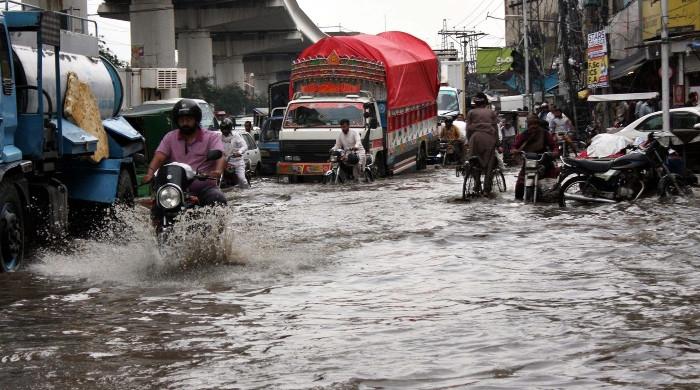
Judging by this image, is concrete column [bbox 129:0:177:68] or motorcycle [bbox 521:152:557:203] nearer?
motorcycle [bbox 521:152:557:203]

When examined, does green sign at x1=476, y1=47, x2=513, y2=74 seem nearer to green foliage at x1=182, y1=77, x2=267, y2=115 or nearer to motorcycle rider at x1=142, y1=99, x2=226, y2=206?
green foliage at x1=182, y1=77, x2=267, y2=115

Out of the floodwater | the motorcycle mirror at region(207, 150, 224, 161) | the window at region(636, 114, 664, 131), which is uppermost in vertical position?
the window at region(636, 114, 664, 131)

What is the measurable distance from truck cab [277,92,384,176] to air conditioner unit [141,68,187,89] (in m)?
23.8

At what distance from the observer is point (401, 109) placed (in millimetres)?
29156

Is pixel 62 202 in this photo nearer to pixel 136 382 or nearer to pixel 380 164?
pixel 136 382

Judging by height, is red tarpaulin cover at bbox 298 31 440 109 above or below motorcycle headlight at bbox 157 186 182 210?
above

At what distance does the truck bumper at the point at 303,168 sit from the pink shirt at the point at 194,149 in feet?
50.7

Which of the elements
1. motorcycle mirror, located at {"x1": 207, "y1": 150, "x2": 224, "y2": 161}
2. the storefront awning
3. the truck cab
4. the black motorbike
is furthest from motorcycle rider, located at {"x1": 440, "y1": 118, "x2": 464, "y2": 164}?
motorcycle mirror, located at {"x1": 207, "y1": 150, "x2": 224, "y2": 161}

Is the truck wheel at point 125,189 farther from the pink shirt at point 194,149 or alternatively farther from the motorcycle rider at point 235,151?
the motorcycle rider at point 235,151

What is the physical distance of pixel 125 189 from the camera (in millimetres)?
14680

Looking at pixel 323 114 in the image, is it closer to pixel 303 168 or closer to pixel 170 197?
pixel 303 168

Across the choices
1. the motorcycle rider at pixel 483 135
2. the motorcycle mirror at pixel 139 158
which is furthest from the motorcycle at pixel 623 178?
the motorcycle mirror at pixel 139 158

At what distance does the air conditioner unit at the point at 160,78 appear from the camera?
Answer: 49656 mm

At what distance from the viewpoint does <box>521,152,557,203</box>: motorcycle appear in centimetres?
1736
